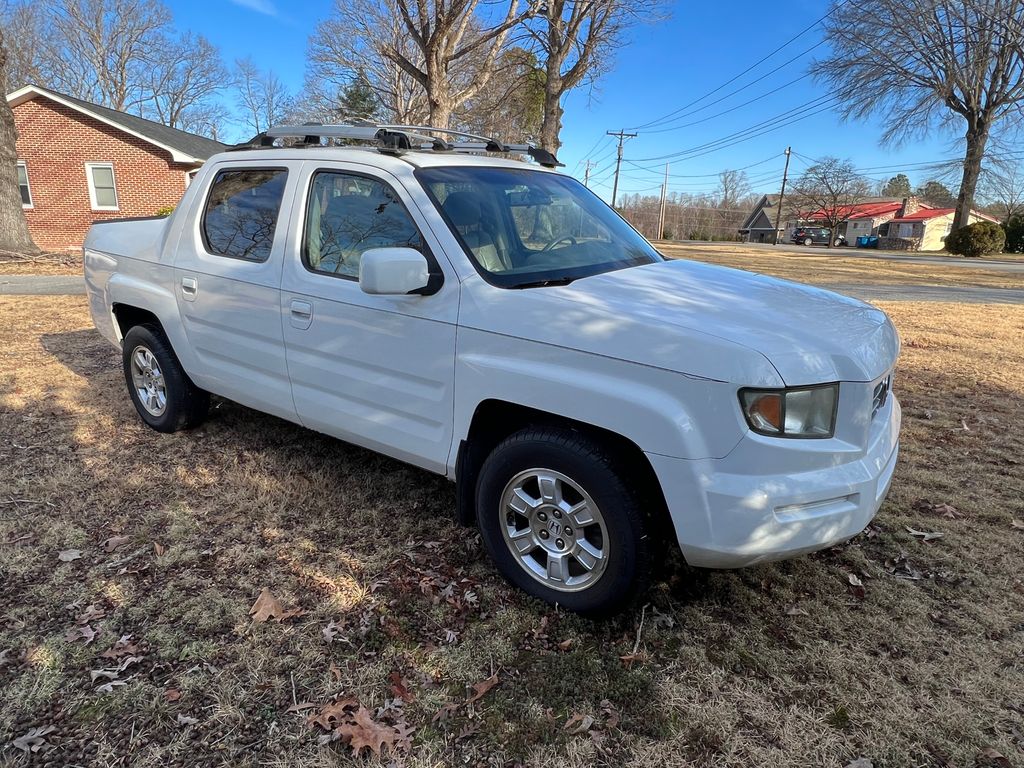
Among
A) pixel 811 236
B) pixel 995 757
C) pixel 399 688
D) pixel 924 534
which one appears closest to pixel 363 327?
pixel 399 688

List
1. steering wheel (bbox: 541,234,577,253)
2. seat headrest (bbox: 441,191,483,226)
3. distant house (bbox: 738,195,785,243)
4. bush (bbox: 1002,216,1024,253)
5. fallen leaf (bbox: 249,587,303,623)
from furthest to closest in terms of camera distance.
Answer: distant house (bbox: 738,195,785,243), bush (bbox: 1002,216,1024,253), steering wheel (bbox: 541,234,577,253), seat headrest (bbox: 441,191,483,226), fallen leaf (bbox: 249,587,303,623)

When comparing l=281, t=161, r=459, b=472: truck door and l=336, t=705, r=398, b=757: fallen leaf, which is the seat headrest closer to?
l=281, t=161, r=459, b=472: truck door

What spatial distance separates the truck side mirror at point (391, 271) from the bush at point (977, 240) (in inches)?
1552

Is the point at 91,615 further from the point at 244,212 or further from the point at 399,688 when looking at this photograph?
the point at 244,212

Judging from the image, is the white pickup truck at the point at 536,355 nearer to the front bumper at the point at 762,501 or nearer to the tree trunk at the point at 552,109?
the front bumper at the point at 762,501

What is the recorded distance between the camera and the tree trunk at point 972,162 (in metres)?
35.2

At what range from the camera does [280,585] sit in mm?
2955

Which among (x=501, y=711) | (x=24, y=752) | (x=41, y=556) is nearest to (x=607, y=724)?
(x=501, y=711)

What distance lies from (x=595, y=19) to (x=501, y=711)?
23.1 meters

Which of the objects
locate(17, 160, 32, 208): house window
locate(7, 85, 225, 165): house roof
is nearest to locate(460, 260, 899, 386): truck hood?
locate(7, 85, 225, 165): house roof

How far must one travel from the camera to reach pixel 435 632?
105 inches

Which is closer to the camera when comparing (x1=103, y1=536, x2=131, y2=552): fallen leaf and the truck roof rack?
(x1=103, y1=536, x2=131, y2=552): fallen leaf

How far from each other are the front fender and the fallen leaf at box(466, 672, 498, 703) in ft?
3.41

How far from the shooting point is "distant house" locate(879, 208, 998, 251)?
5950 centimetres
